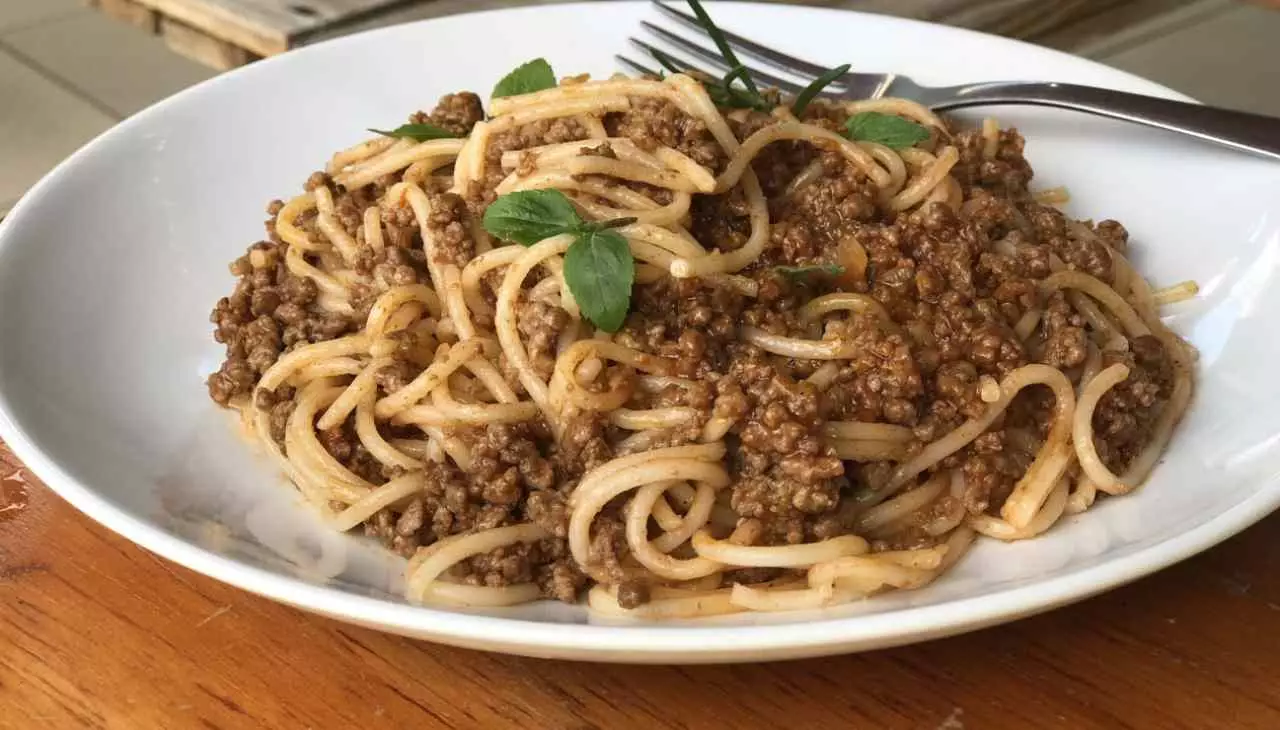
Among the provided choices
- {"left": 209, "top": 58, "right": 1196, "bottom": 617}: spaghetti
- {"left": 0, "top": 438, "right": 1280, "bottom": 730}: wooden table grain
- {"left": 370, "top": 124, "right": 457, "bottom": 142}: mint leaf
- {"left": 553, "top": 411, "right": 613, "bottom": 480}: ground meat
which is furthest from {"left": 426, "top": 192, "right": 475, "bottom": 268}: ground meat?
{"left": 0, "top": 438, "right": 1280, "bottom": 730}: wooden table grain

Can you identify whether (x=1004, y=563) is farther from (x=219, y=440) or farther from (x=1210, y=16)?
(x=1210, y=16)

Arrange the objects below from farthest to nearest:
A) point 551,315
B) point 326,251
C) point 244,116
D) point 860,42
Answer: point 860,42 → point 244,116 → point 326,251 → point 551,315

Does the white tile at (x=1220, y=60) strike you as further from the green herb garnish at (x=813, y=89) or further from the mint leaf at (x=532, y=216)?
the mint leaf at (x=532, y=216)

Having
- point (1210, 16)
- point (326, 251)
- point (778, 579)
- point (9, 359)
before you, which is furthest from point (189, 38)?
point (1210, 16)

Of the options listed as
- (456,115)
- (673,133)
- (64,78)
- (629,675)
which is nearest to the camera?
(629,675)

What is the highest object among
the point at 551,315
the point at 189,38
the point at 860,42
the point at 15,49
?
the point at 860,42

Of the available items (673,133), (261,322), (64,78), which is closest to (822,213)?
(673,133)

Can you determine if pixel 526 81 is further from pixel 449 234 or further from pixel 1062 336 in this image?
pixel 1062 336
